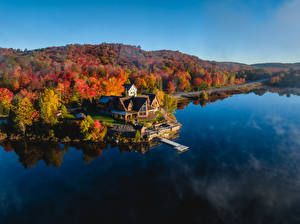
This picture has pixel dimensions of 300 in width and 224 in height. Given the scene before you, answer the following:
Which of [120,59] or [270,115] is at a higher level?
[120,59]

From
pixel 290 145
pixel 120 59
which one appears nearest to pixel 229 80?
pixel 120 59

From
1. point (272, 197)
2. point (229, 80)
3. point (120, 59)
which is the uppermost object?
point (120, 59)

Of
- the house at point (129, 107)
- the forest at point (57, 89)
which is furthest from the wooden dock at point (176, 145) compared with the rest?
the forest at point (57, 89)

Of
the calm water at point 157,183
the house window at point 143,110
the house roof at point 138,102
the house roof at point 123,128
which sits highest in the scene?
the house roof at point 138,102

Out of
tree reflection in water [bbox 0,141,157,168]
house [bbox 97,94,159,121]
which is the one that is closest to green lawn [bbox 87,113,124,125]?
house [bbox 97,94,159,121]

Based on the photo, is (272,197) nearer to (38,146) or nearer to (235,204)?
(235,204)

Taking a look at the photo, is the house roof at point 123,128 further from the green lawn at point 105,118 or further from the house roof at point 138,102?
the house roof at point 138,102

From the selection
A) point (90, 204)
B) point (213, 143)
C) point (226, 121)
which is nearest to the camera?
point (90, 204)

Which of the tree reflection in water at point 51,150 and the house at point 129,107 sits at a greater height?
the house at point 129,107
